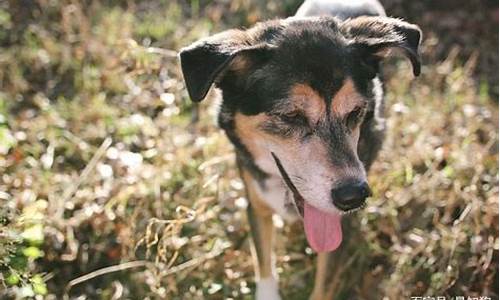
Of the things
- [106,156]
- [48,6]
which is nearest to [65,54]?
[48,6]

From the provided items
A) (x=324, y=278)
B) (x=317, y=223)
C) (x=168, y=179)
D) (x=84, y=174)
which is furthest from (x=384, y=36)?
(x=84, y=174)

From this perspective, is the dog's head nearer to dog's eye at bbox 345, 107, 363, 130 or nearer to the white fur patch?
dog's eye at bbox 345, 107, 363, 130

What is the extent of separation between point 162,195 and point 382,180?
1457 millimetres

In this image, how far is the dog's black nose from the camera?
10.5ft

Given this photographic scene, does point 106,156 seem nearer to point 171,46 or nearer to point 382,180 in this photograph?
point 171,46

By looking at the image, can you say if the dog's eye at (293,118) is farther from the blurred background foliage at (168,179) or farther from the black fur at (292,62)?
the blurred background foliage at (168,179)

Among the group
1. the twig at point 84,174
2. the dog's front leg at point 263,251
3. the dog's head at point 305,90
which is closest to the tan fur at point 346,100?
the dog's head at point 305,90

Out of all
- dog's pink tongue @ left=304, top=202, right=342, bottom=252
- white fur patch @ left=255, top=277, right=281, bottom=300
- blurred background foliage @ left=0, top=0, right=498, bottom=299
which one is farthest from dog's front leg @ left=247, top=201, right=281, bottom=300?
dog's pink tongue @ left=304, top=202, right=342, bottom=252

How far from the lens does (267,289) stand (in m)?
4.14

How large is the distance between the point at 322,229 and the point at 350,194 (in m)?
0.48

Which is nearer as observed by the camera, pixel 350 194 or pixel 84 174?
pixel 350 194

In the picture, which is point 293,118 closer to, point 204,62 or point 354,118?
point 354,118

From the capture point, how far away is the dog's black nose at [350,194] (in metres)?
3.20

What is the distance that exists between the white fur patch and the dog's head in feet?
2.79
